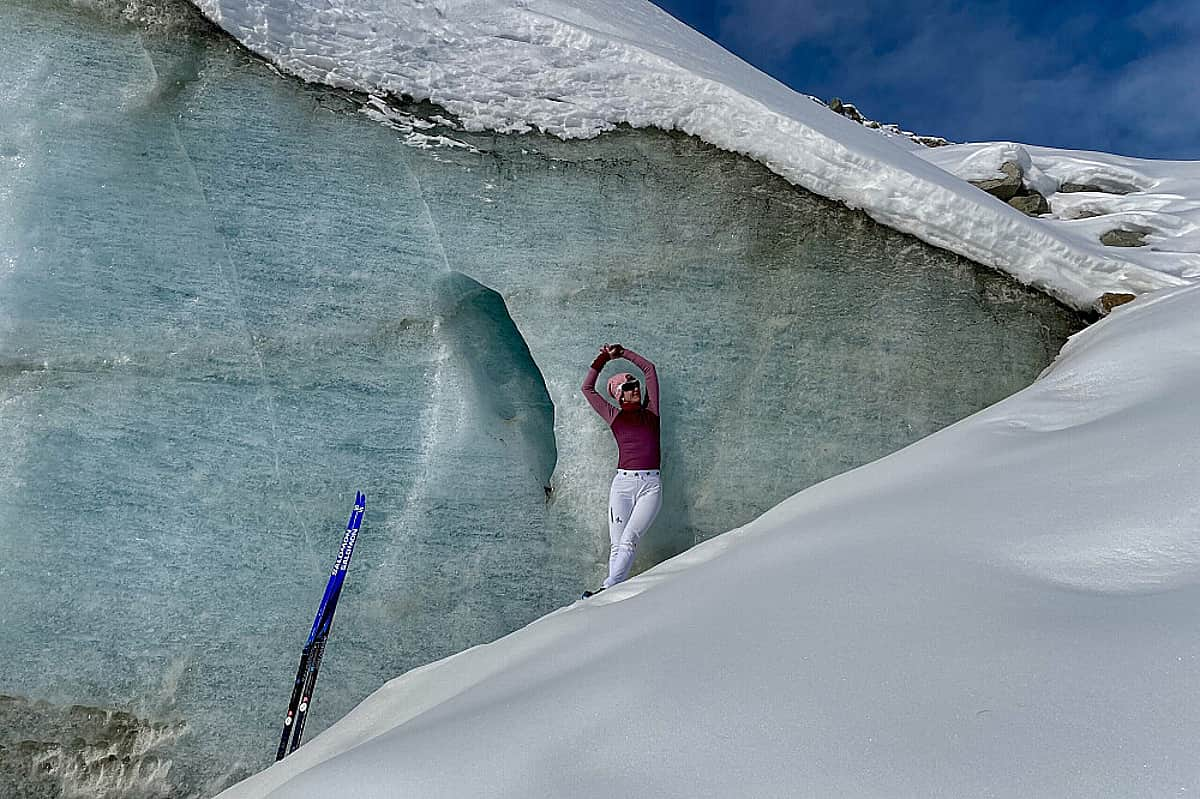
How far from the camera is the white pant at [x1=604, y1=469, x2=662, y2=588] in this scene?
3.83 metres

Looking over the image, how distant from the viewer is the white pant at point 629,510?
3832mm

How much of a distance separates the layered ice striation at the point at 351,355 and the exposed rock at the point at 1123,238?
1662 mm

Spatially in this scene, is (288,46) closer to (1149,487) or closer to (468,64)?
(468,64)

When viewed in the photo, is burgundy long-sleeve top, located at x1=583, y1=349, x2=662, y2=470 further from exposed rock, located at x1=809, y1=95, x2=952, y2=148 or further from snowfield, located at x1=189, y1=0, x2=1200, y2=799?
exposed rock, located at x1=809, y1=95, x2=952, y2=148

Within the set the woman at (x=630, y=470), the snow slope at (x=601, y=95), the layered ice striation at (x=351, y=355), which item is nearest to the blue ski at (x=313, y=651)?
the layered ice striation at (x=351, y=355)

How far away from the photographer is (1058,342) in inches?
174

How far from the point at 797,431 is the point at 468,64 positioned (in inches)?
98.9

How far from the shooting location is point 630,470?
12.8ft

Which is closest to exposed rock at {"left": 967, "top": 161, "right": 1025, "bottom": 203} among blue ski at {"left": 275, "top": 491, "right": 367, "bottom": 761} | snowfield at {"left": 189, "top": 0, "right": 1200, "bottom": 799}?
snowfield at {"left": 189, "top": 0, "right": 1200, "bottom": 799}

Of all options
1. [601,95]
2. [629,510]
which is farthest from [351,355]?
[601,95]

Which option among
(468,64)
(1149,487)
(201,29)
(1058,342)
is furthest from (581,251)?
(1149,487)

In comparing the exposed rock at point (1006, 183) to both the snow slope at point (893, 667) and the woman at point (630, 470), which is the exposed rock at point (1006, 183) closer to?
the woman at point (630, 470)

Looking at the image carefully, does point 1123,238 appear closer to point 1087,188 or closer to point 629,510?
point 1087,188

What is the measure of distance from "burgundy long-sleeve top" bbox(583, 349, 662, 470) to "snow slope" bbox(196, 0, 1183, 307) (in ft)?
4.45
